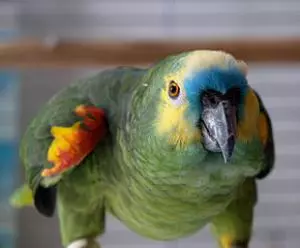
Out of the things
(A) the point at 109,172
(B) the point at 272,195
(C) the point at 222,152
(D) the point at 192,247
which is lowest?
(D) the point at 192,247

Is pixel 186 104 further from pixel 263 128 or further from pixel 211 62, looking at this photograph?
pixel 263 128

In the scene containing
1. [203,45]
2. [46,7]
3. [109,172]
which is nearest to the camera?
[109,172]

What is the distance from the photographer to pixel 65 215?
3.08 feet

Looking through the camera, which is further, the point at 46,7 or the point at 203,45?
the point at 46,7

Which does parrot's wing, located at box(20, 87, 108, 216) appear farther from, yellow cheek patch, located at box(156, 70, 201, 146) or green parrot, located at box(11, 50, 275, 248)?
yellow cheek patch, located at box(156, 70, 201, 146)

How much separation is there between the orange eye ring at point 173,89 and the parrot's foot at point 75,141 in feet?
0.70

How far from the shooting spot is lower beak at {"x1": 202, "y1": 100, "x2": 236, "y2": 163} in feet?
1.89

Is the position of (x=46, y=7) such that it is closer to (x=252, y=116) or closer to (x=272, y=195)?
(x=272, y=195)

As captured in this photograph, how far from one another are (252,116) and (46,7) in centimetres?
112

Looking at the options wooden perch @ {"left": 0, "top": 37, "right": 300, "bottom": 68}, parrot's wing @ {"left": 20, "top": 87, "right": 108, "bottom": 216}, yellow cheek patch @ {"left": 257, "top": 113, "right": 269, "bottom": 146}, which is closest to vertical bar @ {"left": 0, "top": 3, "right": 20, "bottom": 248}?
wooden perch @ {"left": 0, "top": 37, "right": 300, "bottom": 68}

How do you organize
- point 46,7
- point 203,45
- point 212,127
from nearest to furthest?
point 212,127 < point 203,45 < point 46,7

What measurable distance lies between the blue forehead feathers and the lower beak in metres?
0.01

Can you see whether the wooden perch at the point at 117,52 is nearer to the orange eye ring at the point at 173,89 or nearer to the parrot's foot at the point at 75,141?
the parrot's foot at the point at 75,141

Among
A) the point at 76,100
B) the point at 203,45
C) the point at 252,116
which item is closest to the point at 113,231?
the point at 203,45
